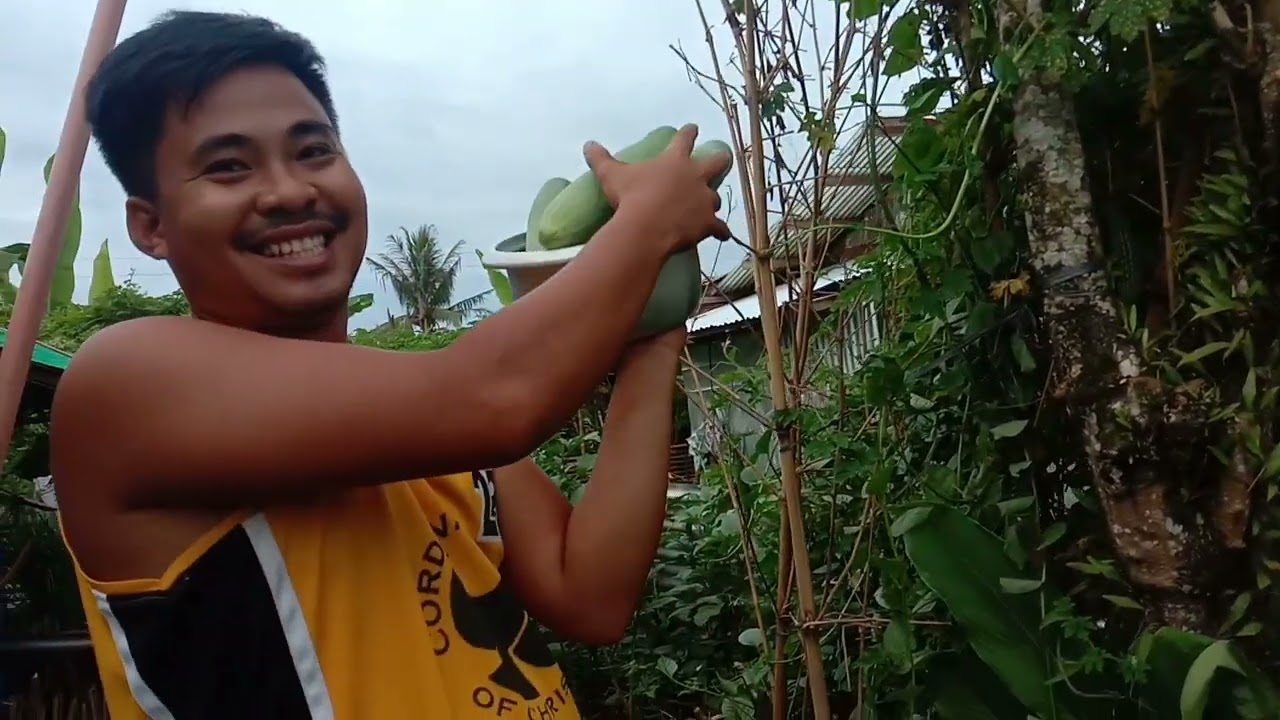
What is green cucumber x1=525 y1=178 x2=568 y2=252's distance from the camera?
114cm

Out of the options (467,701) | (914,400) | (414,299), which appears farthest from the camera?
(414,299)

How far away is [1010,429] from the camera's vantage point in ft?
3.89

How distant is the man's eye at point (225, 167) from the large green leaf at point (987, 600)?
0.83 m

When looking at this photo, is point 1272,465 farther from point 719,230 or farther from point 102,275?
point 102,275

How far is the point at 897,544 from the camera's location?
1.50 m

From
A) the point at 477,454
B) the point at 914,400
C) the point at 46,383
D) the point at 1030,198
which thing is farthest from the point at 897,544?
the point at 46,383

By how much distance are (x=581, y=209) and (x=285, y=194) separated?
307mm

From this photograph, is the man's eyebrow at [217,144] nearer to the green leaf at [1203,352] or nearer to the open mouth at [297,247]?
the open mouth at [297,247]

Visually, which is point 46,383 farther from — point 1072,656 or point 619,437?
point 1072,656

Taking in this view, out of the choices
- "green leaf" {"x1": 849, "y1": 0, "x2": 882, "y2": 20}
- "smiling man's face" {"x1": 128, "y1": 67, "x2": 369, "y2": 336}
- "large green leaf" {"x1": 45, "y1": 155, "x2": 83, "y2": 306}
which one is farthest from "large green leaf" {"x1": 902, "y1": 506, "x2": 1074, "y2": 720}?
"large green leaf" {"x1": 45, "y1": 155, "x2": 83, "y2": 306}

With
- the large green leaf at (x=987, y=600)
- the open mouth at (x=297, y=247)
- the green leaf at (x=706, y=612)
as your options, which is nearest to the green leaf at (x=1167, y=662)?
the large green leaf at (x=987, y=600)

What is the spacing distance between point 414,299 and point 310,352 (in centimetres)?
2325

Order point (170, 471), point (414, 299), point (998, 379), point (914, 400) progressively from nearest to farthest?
point (170, 471)
point (998, 379)
point (914, 400)
point (414, 299)

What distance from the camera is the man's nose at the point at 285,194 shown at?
0.92m
